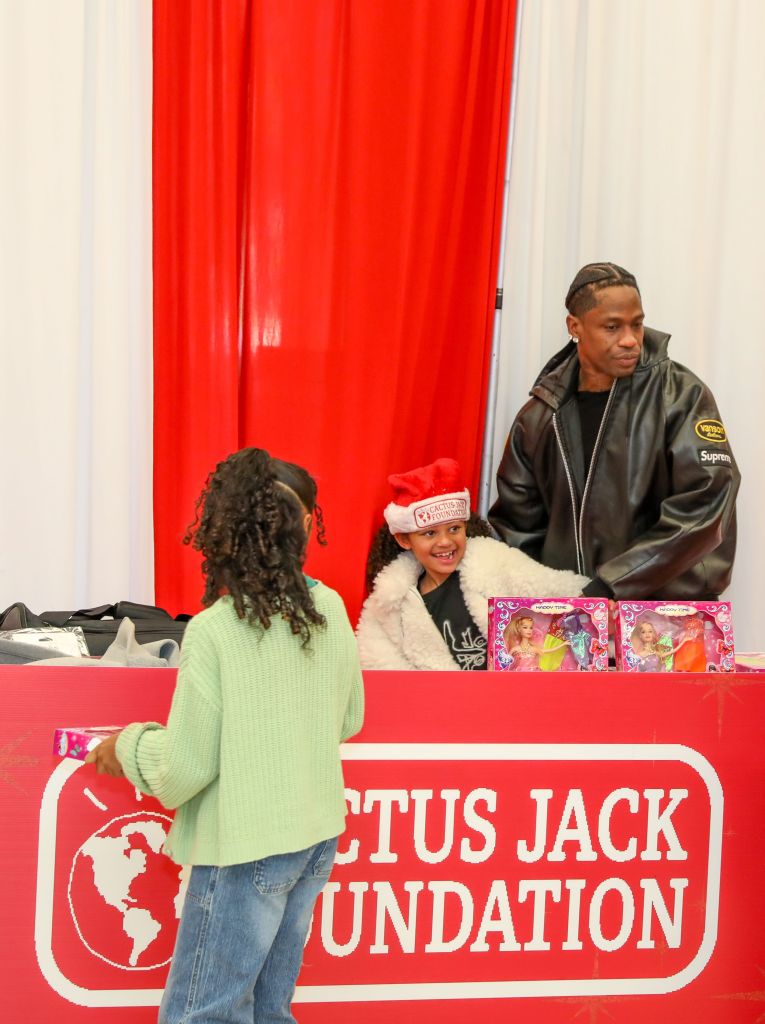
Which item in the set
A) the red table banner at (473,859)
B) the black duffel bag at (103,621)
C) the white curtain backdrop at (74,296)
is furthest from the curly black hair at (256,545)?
the white curtain backdrop at (74,296)

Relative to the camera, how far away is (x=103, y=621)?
2549 millimetres

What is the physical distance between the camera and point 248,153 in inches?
113

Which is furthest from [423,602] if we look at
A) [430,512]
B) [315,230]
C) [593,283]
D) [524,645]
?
[315,230]

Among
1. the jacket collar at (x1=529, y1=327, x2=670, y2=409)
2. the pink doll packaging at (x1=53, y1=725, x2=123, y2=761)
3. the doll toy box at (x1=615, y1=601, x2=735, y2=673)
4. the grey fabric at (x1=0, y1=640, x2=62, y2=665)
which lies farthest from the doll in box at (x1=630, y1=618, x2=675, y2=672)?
the grey fabric at (x1=0, y1=640, x2=62, y2=665)

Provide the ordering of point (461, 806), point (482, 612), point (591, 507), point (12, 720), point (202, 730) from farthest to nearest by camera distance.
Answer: point (591, 507), point (482, 612), point (461, 806), point (12, 720), point (202, 730)

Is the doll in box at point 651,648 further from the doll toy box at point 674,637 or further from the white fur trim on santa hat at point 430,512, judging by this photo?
the white fur trim on santa hat at point 430,512

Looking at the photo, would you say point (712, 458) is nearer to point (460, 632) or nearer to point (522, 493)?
point (522, 493)

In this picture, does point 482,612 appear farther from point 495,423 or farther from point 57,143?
point 57,143

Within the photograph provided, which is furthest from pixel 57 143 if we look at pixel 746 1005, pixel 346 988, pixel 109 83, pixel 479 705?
pixel 746 1005

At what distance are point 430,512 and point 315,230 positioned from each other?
0.83 m

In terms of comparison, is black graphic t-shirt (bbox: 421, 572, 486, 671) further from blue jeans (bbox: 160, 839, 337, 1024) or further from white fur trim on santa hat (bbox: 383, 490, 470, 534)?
blue jeans (bbox: 160, 839, 337, 1024)

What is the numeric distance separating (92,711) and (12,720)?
15cm

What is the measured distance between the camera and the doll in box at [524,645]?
2.35 meters

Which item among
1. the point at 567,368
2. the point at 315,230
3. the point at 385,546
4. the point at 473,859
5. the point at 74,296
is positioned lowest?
the point at 473,859
